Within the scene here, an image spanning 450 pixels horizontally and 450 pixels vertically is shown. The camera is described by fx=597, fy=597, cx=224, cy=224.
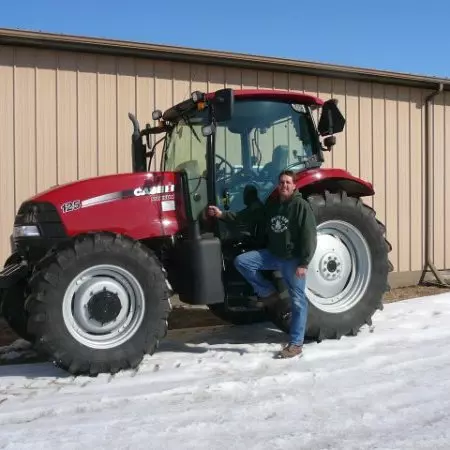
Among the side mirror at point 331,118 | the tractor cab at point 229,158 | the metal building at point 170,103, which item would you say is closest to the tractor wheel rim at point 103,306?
the tractor cab at point 229,158

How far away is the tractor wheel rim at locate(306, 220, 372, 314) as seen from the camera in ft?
18.2

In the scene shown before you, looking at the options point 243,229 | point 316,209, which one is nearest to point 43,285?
point 243,229

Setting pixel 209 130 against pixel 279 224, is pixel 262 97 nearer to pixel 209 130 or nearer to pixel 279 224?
pixel 209 130

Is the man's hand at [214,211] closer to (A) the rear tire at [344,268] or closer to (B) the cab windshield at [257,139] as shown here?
(B) the cab windshield at [257,139]

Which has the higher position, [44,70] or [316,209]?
[44,70]

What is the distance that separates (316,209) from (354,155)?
13.1ft

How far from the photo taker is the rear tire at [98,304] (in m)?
4.34

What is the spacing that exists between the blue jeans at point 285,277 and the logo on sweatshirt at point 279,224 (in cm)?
23

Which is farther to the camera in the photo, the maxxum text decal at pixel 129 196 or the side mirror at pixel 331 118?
the side mirror at pixel 331 118

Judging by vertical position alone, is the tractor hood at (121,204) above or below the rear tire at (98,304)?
above

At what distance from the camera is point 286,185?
4918 millimetres

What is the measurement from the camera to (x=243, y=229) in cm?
526

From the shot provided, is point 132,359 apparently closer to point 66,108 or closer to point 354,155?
point 66,108

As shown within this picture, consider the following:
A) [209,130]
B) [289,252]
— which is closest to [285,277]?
[289,252]
